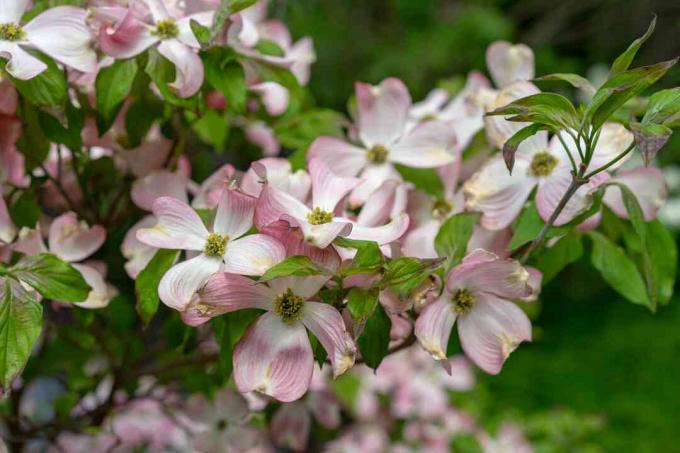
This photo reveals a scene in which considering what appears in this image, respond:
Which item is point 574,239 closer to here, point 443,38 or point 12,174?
point 12,174

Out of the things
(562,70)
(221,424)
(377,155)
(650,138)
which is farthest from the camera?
(562,70)

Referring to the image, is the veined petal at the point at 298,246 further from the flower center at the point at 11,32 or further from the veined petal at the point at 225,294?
the flower center at the point at 11,32

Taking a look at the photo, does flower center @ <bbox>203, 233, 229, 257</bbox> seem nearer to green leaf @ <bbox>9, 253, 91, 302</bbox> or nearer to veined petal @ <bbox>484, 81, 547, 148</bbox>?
green leaf @ <bbox>9, 253, 91, 302</bbox>

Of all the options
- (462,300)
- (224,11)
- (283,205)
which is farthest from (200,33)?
(462,300)

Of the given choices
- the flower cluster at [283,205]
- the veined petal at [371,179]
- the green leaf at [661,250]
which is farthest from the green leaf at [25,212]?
the green leaf at [661,250]

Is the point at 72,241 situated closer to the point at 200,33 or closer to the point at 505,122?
the point at 200,33
